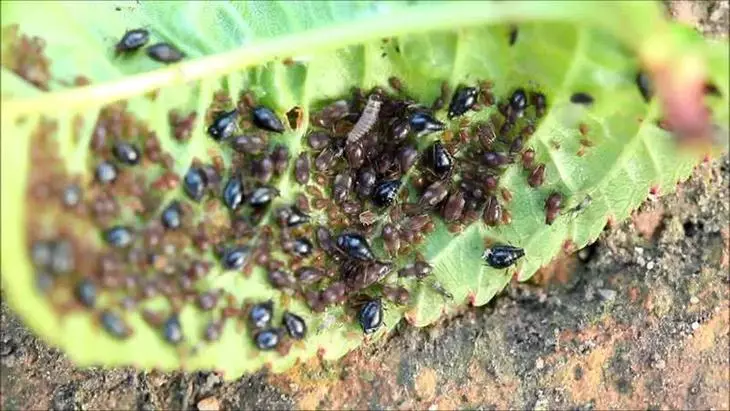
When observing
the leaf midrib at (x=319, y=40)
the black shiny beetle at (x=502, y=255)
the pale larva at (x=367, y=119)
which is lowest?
the black shiny beetle at (x=502, y=255)

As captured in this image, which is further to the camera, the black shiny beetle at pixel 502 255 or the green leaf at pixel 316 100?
the black shiny beetle at pixel 502 255

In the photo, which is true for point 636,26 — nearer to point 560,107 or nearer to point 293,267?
point 560,107

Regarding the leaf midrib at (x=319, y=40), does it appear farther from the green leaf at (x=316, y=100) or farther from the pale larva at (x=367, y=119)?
the pale larva at (x=367, y=119)

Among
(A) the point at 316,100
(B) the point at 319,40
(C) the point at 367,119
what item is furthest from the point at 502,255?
(B) the point at 319,40

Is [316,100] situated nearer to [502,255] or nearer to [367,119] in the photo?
[367,119]

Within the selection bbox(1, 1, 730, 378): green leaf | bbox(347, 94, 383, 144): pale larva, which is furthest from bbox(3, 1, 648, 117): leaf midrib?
bbox(347, 94, 383, 144): pale larva

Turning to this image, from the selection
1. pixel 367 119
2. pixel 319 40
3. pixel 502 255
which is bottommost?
pixel 502 255

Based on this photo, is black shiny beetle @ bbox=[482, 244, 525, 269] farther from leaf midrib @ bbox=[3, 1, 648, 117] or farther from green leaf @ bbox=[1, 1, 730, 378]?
leaf midrib @ bbox=[3, 1, 648, 117]

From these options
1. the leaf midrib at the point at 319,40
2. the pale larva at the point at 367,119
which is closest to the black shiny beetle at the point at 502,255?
the pale larva at the point at 367,119

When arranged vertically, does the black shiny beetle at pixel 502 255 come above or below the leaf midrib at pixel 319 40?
below
